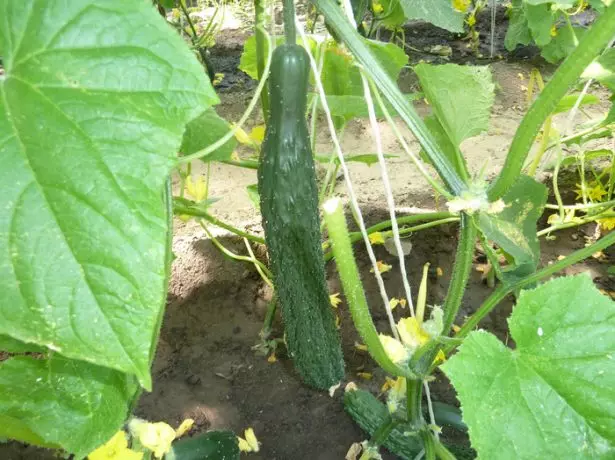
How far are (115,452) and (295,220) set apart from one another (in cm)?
41

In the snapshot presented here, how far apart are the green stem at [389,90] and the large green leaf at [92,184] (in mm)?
272

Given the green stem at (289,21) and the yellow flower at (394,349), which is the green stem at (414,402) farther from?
the green stem at (289,21)

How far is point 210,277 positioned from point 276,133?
0.62 metres

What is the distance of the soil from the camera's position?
118cm

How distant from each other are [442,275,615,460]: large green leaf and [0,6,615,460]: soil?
1.85ft

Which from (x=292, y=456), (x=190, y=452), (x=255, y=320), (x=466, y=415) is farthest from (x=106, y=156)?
(x=255, y=320)

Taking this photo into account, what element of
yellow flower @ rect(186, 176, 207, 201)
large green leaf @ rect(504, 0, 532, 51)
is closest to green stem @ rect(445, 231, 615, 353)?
yellow flower @ rect(186, 176, 207, 201)

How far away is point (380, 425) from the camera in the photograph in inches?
42.3

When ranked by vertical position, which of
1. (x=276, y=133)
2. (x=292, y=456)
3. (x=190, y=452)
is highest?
(x=276, y=133)

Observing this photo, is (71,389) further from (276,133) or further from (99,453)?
(276,133)

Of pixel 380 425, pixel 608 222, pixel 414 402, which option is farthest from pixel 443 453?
pixel 608 222

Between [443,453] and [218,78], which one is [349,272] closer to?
[443,453]

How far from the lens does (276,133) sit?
861mm

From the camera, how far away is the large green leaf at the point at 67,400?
62 centimetres
